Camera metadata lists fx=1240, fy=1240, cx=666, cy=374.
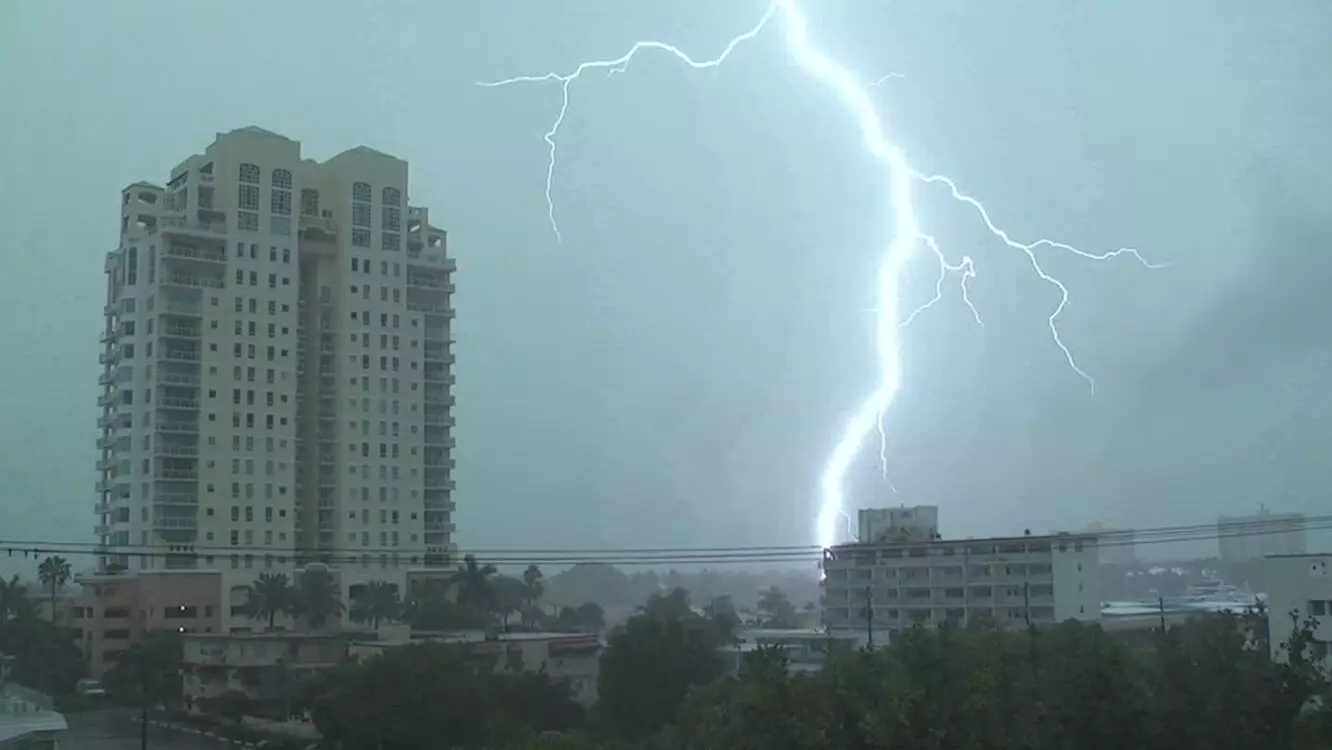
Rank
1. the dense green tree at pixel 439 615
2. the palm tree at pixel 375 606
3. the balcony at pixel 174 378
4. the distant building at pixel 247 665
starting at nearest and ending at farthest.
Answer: the distant building at pixel 247 665
the dense green tree at pixel 439 615
the palm tree at pixel 375 606
the balcony at pixel 174 378

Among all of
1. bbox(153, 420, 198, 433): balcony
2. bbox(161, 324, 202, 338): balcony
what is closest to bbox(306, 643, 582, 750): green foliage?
bbox(153, 420, 198, 433): balcony

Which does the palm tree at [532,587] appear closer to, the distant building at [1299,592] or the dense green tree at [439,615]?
the dense green tree at [439,615]

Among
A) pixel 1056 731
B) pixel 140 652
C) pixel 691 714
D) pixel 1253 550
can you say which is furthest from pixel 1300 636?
pixel 1253 550

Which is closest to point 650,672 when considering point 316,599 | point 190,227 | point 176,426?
point 316,599

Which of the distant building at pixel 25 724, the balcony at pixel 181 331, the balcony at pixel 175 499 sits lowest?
the distant building at pixel 25 724

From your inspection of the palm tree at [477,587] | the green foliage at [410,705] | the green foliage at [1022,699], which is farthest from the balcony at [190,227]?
the green foliage at [1022,699]

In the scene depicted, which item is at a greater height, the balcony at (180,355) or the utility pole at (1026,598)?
the balcony at (180,355)

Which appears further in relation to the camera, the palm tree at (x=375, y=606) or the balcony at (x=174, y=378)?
the balcony at (x=174, y=378)

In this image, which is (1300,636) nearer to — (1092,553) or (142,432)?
(1092,553)
